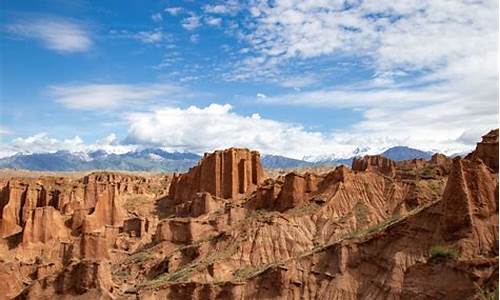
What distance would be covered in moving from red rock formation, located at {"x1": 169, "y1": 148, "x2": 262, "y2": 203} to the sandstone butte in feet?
0.60

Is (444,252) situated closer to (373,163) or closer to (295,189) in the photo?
(295,189)

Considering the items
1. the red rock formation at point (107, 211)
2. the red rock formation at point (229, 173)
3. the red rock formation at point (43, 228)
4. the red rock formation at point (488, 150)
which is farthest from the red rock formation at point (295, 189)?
the red rock formation at point (488, 150)

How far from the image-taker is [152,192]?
12119cm

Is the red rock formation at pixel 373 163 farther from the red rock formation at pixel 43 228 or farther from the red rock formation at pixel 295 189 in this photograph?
the red rock formation at pixel 43 228

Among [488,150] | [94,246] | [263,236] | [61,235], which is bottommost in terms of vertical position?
[94,246]

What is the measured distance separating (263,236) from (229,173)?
38.8m

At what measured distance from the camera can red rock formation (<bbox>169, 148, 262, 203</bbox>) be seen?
9294cm

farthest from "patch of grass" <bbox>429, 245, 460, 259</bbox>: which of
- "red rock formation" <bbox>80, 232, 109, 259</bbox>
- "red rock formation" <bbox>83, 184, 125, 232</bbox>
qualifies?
"red rock formation" <bbox>83, 184, 125, 232</bbox>

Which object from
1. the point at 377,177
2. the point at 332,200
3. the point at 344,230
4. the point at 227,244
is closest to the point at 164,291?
the point at 227,244

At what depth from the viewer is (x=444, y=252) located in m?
30.7

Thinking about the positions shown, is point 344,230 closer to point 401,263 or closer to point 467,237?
point 401,263

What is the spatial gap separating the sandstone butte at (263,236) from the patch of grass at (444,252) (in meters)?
0.09

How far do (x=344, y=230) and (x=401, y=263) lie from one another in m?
22.2

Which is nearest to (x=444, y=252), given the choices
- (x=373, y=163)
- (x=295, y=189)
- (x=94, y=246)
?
(x=295, y=189)
